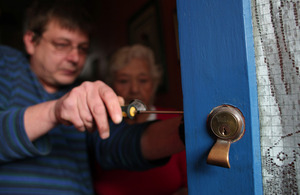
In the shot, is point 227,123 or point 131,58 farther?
point 131,58

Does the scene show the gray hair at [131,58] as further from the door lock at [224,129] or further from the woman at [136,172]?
the door lock at [224,129]

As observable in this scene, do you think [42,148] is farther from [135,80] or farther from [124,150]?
[135,80]

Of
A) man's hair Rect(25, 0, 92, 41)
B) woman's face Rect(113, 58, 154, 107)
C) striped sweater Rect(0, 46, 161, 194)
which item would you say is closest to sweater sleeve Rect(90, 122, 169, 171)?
striped sweater Rect(0, 46, 161, 194)

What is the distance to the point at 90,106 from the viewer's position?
18.3 inches

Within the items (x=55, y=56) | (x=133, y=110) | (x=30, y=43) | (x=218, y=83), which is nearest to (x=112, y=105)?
(x=133, y=110)

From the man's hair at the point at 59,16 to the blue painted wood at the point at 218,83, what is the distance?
0.72 metres

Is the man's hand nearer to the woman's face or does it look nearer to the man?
the man

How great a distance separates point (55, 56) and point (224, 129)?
83 cm

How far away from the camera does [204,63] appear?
35 centimetres

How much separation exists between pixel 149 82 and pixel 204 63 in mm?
1318

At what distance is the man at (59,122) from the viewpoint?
0.49 metres

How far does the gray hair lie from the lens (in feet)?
5.30

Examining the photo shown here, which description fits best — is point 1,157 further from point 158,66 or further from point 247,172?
point 158,66

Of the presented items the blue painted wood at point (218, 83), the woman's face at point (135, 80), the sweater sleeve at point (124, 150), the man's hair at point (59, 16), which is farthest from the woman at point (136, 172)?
the blue painted wood at point (218, 83)
